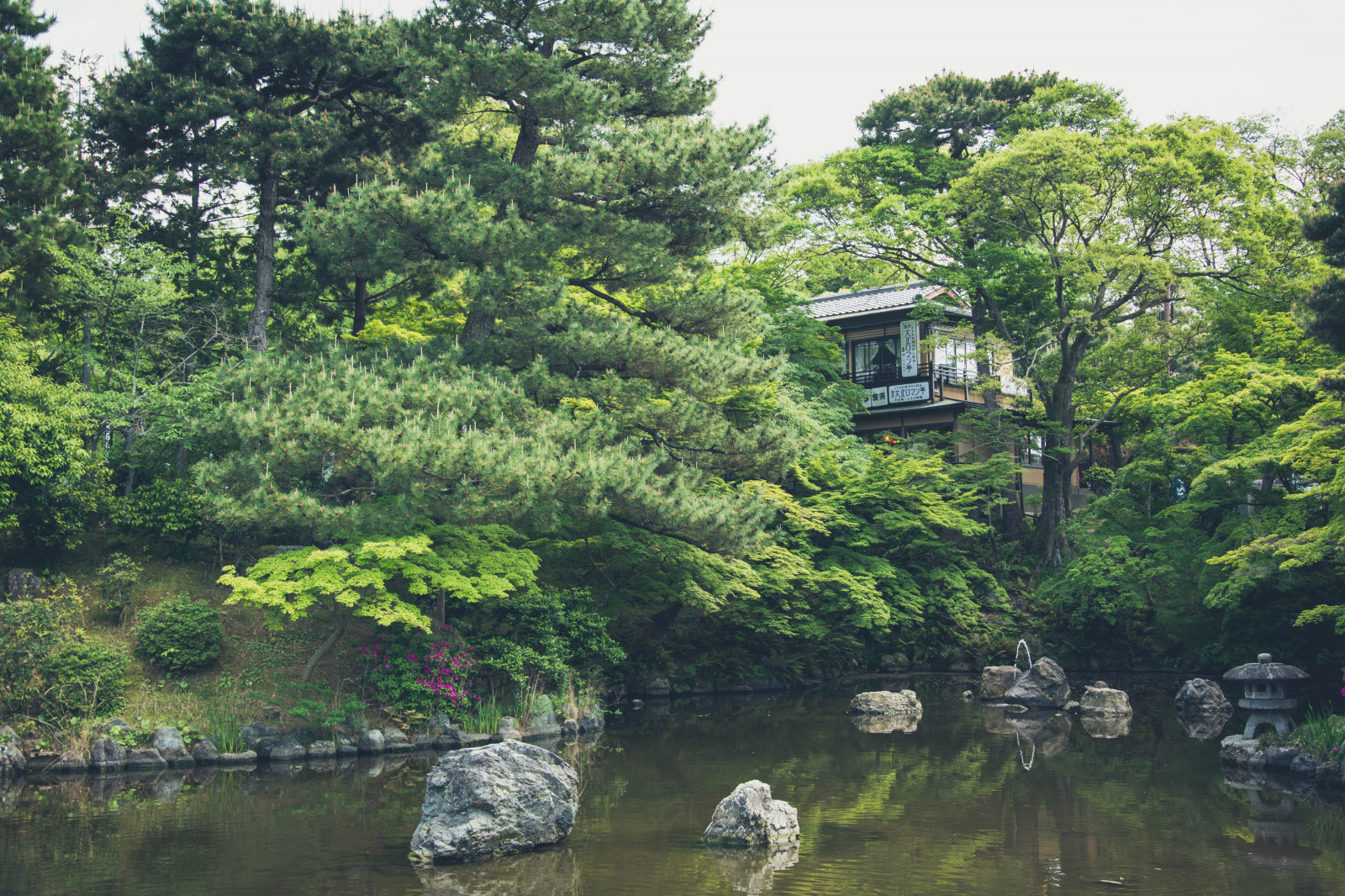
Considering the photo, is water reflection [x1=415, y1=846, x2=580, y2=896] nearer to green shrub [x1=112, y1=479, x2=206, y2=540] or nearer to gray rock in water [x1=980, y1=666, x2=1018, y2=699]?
green shrub [x1=112, y1=479, x2=206, y2=540]

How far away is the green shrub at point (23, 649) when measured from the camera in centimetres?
1530

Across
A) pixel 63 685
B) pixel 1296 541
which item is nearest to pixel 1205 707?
pixel 1296 541

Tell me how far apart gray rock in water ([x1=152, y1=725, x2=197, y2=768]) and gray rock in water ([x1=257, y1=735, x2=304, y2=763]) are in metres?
0.97

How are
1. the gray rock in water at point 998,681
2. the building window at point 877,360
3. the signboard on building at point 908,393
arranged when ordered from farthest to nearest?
the building window at point 877,360, the signboard on building at point 908,393, the gray rock in water at point 998,681

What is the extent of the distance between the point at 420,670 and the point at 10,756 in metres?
5.90

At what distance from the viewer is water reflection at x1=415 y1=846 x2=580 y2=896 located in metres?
8.88

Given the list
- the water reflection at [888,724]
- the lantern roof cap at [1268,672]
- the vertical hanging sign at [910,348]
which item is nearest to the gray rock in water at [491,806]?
the water reflection at [888,724]

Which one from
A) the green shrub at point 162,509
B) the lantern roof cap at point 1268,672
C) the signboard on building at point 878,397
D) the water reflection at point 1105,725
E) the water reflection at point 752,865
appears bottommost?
the water reflection at point 1105,725

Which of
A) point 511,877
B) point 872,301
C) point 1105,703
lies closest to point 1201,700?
point 1105,703

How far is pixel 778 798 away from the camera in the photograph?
12781 mm

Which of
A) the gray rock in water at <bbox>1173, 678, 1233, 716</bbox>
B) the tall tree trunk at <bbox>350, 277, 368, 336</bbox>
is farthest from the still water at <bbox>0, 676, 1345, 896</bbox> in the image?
the tall tree trunk at <bbox>350, 277, 368, 336</bbox>

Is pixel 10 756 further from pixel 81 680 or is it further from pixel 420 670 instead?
pixel 420 670

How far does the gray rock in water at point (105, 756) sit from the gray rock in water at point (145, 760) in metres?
0.10

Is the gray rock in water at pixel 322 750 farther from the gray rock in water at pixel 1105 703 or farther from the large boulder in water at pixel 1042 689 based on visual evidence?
the gray rock in water at pixel 1105 703
